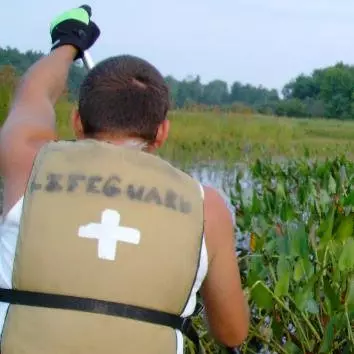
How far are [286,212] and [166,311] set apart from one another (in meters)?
1.48

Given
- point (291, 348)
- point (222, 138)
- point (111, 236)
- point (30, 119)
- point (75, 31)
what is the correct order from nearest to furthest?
point (111, 236)
point (30, 119)
point (75, 31)
point (291, 348)
point (222, 138)

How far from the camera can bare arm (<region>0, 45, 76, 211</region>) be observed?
60.0 inches

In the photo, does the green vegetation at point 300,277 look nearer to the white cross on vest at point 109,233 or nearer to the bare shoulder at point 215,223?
the bare shoulder at point 215,223

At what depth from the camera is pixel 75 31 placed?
6.49 feet

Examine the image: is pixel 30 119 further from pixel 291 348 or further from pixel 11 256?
pixel 291 348

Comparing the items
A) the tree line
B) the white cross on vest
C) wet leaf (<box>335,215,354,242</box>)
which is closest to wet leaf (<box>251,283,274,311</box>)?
wet leaf (<box>335,215,354,242</box>)

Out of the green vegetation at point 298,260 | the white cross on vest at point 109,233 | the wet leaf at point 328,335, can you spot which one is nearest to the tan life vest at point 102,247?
the white cross on vest at point 109,233

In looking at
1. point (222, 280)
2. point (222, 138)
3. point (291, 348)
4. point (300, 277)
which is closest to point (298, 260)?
point (300, 277)

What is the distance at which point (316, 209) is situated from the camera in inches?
128

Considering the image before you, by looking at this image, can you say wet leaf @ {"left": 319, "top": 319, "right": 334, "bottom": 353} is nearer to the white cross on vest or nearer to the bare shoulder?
the bare shoulder

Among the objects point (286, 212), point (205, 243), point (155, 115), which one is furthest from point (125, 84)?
point (286, 212)

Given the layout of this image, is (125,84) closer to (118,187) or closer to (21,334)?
(118,187)

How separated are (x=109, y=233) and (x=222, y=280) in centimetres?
24

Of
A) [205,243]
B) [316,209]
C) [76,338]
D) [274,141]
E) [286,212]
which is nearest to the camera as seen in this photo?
[76,338]
